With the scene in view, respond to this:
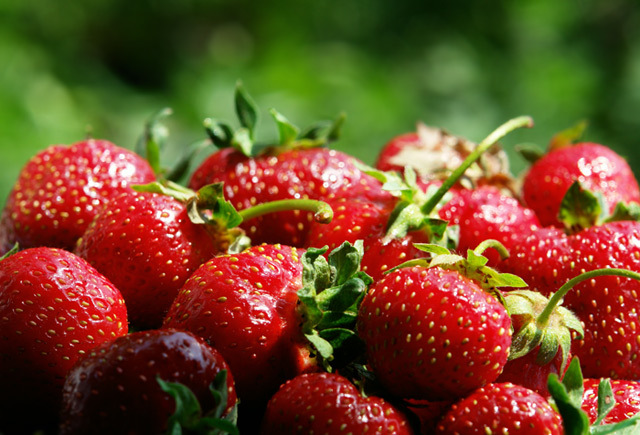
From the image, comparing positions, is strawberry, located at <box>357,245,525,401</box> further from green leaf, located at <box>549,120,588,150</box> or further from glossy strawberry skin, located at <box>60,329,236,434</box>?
green leaf, located at <box>549,120,588,150</box>

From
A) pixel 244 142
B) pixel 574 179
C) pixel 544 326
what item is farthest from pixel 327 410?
pixel 574 179

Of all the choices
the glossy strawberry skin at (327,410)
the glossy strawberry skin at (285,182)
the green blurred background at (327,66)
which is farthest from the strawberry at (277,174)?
the green blurred background at (327,66)

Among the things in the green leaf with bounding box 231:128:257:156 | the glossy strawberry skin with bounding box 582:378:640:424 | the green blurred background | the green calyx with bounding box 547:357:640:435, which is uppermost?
the green leaf with bounding box 231:128:257:156

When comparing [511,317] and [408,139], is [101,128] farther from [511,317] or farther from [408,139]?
[511,317]

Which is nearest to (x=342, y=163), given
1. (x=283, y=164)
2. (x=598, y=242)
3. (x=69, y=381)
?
(x=283, y=164)

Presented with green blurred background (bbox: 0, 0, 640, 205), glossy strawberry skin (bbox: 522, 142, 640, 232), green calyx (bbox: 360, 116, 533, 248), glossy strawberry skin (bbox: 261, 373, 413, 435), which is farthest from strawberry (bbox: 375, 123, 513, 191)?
green blurred background (bbox: 0, 0, 640, 205)

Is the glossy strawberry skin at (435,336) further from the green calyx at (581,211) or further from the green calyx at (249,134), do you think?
the green calyx at (249,134)
